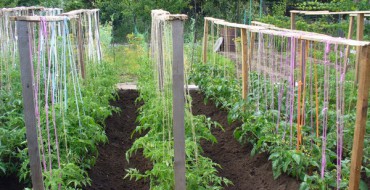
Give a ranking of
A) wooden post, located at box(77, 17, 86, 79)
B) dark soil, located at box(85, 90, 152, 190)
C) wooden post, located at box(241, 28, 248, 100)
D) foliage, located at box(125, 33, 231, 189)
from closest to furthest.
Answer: foliage, located at box(125, 33, 231, 189), dark soil, located at box(85, 90, 152, 190), wooden post, located at box(241, 28, 248, 100), wooden post, located at box(77, 17, 86, 79)

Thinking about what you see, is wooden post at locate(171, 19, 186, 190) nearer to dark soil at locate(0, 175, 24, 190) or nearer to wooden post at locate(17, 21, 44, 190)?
wooden post at locate(17, 21, 44, 190)

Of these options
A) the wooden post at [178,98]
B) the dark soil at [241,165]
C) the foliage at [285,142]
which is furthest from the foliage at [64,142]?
the foliage at [285,142]

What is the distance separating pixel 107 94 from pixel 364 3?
21.5 ft

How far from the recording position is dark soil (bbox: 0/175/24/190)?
4727 mm

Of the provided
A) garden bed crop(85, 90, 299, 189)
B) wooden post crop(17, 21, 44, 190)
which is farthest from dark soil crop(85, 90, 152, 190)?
wooden post crop(17, 21, 44, 190)

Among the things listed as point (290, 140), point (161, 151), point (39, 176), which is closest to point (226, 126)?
A: point (290, 140)

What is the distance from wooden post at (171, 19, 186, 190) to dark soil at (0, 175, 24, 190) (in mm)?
2006

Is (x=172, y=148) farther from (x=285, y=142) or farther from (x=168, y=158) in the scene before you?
(x=285, y=142)

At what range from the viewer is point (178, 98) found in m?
3.57

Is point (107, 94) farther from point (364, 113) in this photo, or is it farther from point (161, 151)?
point (364, 113)

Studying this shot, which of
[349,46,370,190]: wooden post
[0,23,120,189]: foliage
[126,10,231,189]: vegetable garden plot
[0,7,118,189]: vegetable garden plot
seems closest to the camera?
[349,46,370,190]: wooden post

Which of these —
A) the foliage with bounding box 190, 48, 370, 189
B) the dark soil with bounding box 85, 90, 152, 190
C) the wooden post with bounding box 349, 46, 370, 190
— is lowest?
the dark soil with bounding box 85, 90, 152, 190

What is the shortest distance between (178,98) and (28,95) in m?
1.19

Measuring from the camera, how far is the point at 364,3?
34.1 ft
